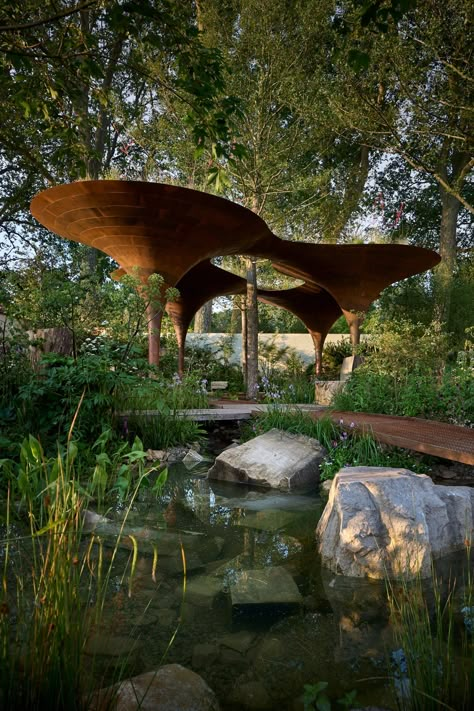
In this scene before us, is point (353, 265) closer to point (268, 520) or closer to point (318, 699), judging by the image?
point (268, 520)

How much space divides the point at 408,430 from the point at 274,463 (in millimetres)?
1306

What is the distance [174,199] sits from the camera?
711 cm

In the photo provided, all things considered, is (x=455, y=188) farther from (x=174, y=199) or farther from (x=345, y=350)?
(x=174, y=199)

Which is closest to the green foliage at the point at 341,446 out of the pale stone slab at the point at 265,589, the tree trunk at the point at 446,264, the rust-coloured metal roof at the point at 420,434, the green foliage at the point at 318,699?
the rust-coloured metal roof at the point at 420,434

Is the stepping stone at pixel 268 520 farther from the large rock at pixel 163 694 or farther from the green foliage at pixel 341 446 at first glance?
the large rock at pixel 163 694

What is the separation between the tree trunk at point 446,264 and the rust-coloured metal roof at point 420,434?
26.9ft

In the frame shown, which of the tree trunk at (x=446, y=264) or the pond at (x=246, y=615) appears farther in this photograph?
the tree trunk at (x=446, y=264)

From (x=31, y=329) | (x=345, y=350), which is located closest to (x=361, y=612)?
(x=31, y=329)

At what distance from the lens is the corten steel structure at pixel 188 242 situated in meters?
7.11

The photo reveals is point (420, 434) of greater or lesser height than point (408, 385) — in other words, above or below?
below

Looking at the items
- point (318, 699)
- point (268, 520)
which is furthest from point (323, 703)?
point (268, 520)

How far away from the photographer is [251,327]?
34.3ft

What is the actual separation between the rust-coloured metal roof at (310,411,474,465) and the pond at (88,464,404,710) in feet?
3.73

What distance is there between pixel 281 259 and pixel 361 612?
8413 mm
